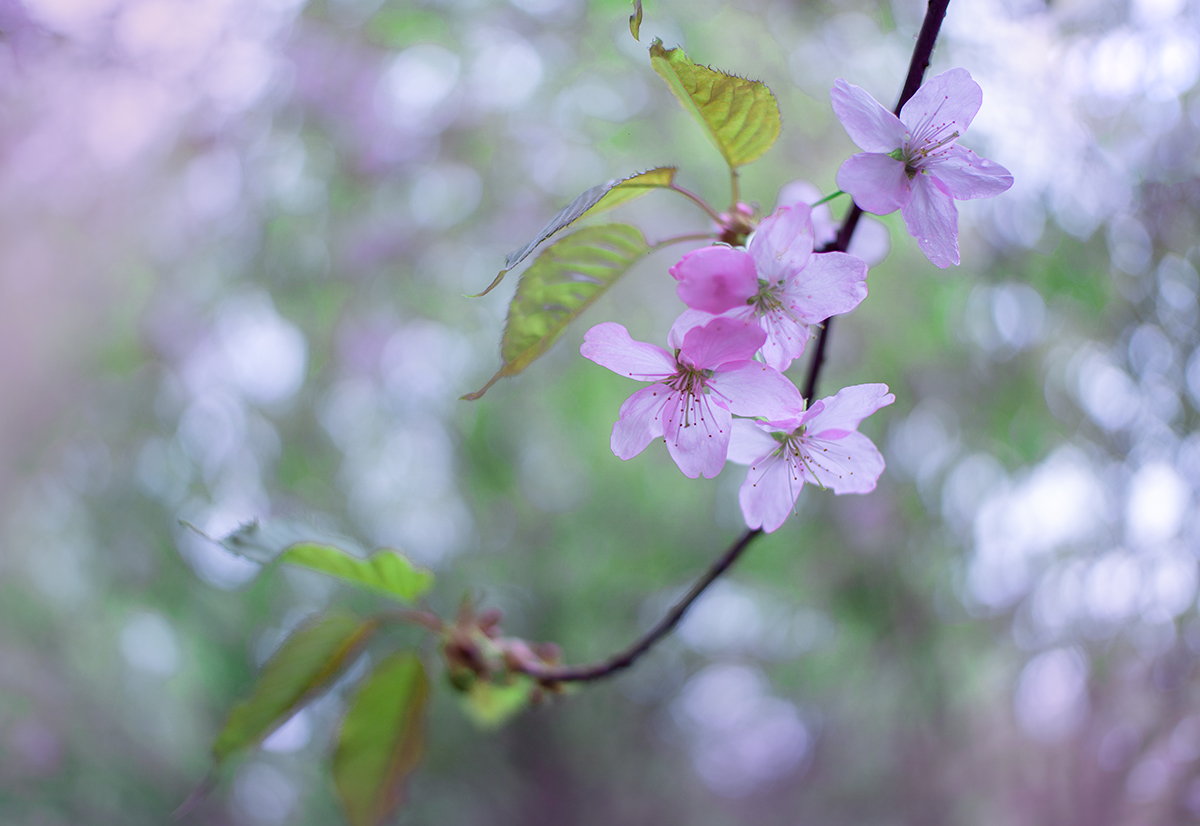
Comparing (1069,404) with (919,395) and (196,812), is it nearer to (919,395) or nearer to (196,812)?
(919,395)

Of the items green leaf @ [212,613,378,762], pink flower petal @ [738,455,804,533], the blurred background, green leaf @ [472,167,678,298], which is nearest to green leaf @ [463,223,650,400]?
green leaf @ [472,167,678,298]

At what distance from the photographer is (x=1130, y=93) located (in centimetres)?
73

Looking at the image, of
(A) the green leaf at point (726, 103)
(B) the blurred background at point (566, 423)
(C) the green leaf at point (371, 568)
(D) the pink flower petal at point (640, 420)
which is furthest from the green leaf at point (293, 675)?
(B) the blurred background at point (566, 423)

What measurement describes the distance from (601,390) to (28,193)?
145 cm

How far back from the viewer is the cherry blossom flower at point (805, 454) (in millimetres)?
320

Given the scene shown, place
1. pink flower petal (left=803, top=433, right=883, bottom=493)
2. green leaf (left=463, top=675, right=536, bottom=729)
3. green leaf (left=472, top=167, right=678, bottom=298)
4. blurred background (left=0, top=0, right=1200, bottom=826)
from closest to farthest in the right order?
1. green leaf (left=472, top=167, right=678, bottom=298)
2. pink flower petal (left=803, top=433, right=883, bottom=493)
3. green leaf (left=463, top=675, right=536, bottom=729)
4. blurred background (left=0, top=0, right=1200, bottom=826)

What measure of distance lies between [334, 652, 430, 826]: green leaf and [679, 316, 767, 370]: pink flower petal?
0.32 meters

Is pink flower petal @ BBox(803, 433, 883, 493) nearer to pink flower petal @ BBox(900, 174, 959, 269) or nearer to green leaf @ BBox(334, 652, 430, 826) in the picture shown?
pink flower petal @ BBox(900, 174, 959, 269)

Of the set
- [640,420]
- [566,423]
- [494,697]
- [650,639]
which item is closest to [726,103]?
[640,420]

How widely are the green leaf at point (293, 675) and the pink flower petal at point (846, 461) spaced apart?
0.29 metres

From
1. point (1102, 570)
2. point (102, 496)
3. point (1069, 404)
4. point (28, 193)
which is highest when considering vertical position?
point (1069, 404)

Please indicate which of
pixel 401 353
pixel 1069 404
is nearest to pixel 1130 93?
pixel 1069 404

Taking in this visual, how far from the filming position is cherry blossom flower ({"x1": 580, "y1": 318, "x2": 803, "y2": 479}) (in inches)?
11.2

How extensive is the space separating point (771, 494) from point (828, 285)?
105mm
